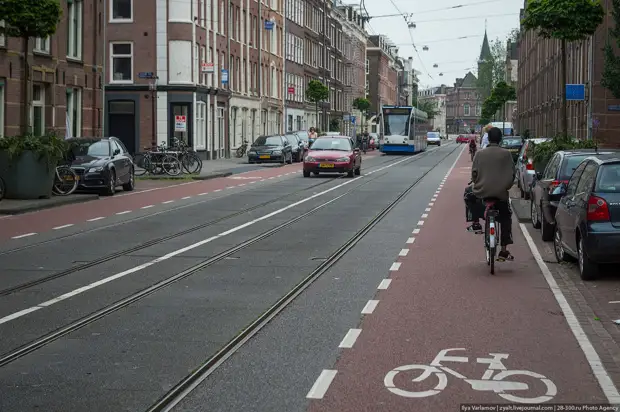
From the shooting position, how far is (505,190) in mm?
12992

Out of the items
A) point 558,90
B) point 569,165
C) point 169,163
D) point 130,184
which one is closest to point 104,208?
point 130,184

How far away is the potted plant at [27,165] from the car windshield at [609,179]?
14877mm

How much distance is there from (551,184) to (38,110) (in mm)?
21382

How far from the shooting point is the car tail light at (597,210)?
39.5 feet

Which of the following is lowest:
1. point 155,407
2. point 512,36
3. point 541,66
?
point 155,407

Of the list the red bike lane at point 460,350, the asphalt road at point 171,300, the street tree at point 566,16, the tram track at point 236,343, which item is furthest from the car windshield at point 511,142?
the red bike lane at point 460,350

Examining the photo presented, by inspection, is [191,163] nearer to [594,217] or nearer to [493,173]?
[493,173]

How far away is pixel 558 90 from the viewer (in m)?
61.5

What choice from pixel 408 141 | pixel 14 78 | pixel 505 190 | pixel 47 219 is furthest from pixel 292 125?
pixel 505 190

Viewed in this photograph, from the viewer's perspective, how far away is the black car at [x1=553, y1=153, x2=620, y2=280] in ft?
39.0

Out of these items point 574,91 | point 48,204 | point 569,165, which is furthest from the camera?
point 574,91

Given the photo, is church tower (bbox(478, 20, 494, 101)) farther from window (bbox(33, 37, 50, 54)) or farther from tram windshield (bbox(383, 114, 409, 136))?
window (bbox(33, 37, 50, 54))

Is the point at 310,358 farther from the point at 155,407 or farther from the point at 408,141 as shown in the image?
the point at 408,141

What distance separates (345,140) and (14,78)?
1369 cm
